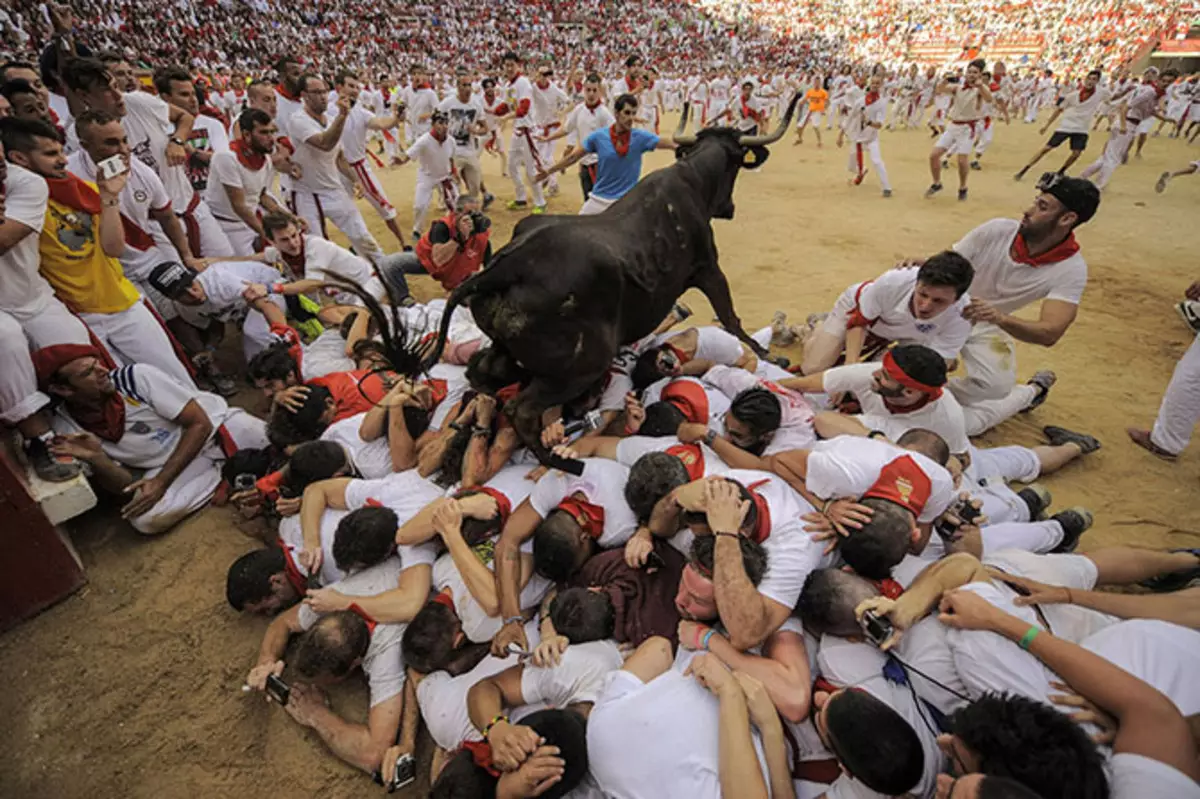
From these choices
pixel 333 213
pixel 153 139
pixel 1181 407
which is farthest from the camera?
pixel 333 213

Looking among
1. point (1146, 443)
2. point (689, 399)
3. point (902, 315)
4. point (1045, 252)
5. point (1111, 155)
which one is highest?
point (1045, 252)

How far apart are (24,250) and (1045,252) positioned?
5770mm

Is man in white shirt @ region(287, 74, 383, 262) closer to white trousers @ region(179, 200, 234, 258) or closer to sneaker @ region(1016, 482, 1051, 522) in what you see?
white trousers @ region(179, 200, 234, 258)

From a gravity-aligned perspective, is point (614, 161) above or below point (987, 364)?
above

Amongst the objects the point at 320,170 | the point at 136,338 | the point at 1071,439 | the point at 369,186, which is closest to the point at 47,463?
the point at 136,338

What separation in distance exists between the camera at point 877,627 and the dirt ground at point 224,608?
1.86m

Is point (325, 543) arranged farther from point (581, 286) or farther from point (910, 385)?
point (910, 385)

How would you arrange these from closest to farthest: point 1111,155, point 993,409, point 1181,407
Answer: point 1181,407
point 993,409
point 1111,155

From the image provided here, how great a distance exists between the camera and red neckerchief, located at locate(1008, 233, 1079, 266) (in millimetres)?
3492

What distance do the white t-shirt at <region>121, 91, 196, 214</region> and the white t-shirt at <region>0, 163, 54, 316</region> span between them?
1.76m

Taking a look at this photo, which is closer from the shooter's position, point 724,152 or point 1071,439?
point 724,152

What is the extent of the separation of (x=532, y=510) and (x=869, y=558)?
144cm

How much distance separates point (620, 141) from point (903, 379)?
3754 mm

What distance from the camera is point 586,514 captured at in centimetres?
263
